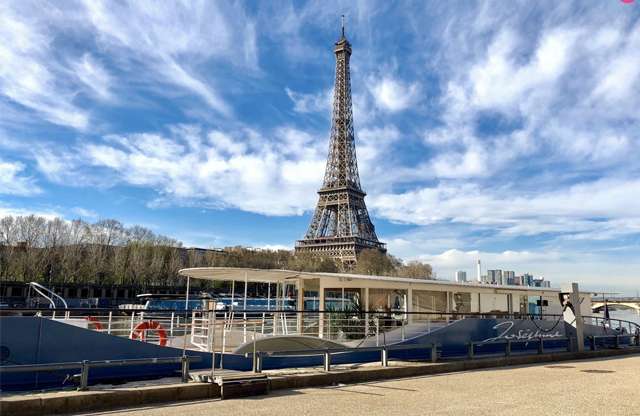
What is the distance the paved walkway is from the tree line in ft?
208

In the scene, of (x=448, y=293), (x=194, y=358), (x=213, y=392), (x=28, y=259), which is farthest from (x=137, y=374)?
(x=28, y=259)

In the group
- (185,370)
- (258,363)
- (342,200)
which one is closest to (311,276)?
(258,363)

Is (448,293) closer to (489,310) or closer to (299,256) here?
(489,310)

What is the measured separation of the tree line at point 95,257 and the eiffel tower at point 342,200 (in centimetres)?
616

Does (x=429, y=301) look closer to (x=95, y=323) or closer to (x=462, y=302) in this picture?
(x=462, y=302)

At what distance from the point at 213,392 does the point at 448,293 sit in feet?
36.2

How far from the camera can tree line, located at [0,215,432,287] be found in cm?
6512

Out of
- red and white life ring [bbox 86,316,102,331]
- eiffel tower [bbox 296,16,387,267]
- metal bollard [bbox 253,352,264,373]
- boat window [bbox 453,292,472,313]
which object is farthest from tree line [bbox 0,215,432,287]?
metal bollard [bbox 253,352,264,373]

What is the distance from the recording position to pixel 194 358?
32.5ft

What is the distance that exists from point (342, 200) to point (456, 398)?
291 feet

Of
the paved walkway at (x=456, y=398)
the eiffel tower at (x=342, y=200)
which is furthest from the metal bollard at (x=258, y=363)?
the eiffel tower at (x=342, y=200)

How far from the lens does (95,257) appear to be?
69062 millimetres

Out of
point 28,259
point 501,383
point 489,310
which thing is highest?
point 28,259

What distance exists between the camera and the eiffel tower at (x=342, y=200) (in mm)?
92875
